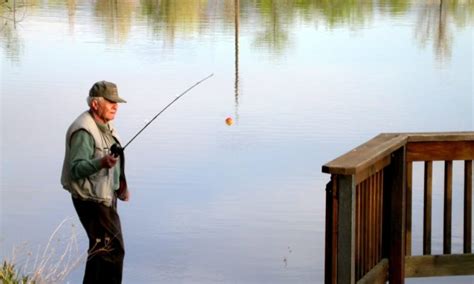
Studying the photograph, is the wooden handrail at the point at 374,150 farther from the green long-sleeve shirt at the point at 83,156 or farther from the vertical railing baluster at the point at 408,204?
the green long-sleeve shirt at the point at 83,156

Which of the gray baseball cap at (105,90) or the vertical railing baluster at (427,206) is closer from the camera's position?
the gray baseball cap at (105,90)

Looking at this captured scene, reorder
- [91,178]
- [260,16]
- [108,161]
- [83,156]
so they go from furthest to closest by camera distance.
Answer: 1. [260,16]
2. [91,178]
3. [83,156]
4. [108,161]

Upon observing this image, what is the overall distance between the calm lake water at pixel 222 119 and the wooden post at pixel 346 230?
268cm

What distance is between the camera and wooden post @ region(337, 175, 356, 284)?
5.33 meters

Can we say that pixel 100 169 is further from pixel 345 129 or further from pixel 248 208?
pixel 345 129

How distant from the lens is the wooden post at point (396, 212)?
20.5ft

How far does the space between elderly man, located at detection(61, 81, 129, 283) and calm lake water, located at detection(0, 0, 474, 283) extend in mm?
1445

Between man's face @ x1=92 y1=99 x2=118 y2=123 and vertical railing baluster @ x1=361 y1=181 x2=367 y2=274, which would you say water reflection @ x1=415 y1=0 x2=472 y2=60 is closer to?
man's face @ x1=92 y1=99 x2=118 y2=123

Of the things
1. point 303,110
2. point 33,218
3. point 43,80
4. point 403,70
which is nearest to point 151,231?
point 33,218

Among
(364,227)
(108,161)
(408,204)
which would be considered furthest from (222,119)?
(364,227)

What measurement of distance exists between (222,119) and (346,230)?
9543 mm

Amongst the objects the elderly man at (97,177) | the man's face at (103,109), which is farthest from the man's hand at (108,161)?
Result: the man's face at (103,109)

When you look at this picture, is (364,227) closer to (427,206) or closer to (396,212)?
(396,212)

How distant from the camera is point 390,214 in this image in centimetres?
628
